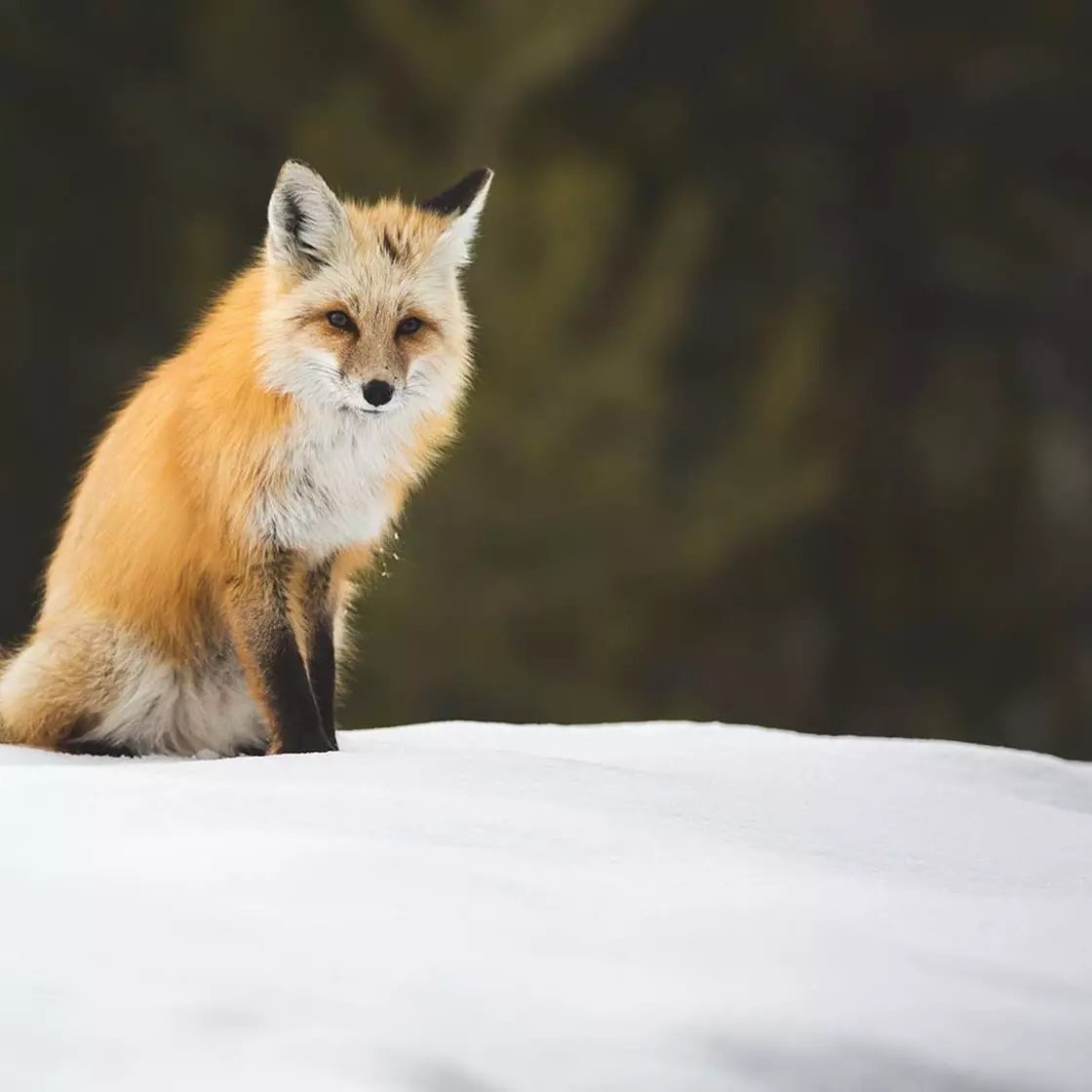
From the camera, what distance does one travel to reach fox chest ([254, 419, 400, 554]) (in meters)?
2.70

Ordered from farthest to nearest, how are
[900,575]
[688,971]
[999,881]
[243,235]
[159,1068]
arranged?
1. [900,575]
2. [243,235]
3. [999,881]
4. [688,971]
5. [159,1068]

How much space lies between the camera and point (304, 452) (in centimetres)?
270

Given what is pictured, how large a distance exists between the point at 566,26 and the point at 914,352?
267 cm

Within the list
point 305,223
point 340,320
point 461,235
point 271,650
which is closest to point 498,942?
point 271,650

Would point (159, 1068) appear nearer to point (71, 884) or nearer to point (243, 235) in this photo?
point (71, 884)

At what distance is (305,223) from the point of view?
2.72 metres

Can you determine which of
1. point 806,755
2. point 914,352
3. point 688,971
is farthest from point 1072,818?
point 914,352

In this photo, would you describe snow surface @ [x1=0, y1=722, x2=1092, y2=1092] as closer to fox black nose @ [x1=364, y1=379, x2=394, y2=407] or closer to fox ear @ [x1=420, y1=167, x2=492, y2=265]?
fox black nose @ [x1=364, y1=379, x2=394, y2=407]

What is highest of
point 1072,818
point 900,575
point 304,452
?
point 900,575

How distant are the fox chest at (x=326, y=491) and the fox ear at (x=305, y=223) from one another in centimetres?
30

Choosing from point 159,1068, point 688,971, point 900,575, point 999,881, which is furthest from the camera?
point 900,575

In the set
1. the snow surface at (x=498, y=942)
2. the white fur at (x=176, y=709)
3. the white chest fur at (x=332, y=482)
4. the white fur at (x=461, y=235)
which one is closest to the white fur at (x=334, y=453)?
the white chest fur at (x=332, y=482)

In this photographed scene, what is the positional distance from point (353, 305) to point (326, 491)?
1.03 feet

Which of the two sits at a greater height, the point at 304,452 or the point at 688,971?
the point at 304,452
